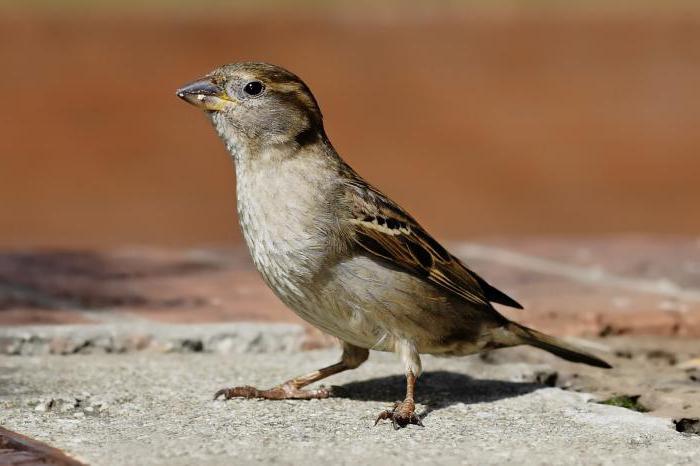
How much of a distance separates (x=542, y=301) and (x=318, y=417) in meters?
1.69

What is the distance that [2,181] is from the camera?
1112 cm

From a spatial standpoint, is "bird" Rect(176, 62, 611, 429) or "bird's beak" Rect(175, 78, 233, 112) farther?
"bird's beak" Rect(175, 78, 233, 112)

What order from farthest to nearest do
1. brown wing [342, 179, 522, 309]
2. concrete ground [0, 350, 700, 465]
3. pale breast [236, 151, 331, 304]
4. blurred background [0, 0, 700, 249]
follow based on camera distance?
blurred background [0, 0, 700, 249] → brown wing [342, 179, 522, 309] → pale breast [236, 151, 331, 304] → concrete ground [0, 350, 700, 465]

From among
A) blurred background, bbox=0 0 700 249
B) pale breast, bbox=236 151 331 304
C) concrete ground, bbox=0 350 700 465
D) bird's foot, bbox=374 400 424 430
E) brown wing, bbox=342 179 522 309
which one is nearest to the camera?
concrete ground, bbox=0 350 700 465

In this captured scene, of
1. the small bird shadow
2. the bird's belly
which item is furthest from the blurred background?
the bird's belly

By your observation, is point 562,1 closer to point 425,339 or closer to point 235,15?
point 235,15

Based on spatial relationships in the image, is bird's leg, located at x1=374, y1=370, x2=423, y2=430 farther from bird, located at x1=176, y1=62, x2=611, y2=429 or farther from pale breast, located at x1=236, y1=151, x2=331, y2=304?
pale breast, located at x1=236, y1=151, x2=331, y2=304

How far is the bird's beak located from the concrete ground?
85 cm

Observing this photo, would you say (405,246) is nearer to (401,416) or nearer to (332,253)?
(332,253)

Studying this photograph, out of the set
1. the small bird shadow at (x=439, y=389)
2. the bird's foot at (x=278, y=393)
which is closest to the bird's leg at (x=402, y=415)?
the small bird shadow at (x=439, y=389)

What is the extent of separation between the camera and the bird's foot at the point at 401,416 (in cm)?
325

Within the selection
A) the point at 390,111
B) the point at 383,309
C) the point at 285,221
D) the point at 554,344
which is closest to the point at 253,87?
the point at 285,221

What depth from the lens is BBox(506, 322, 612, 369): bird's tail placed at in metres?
3.83

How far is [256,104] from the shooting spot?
3.81m
